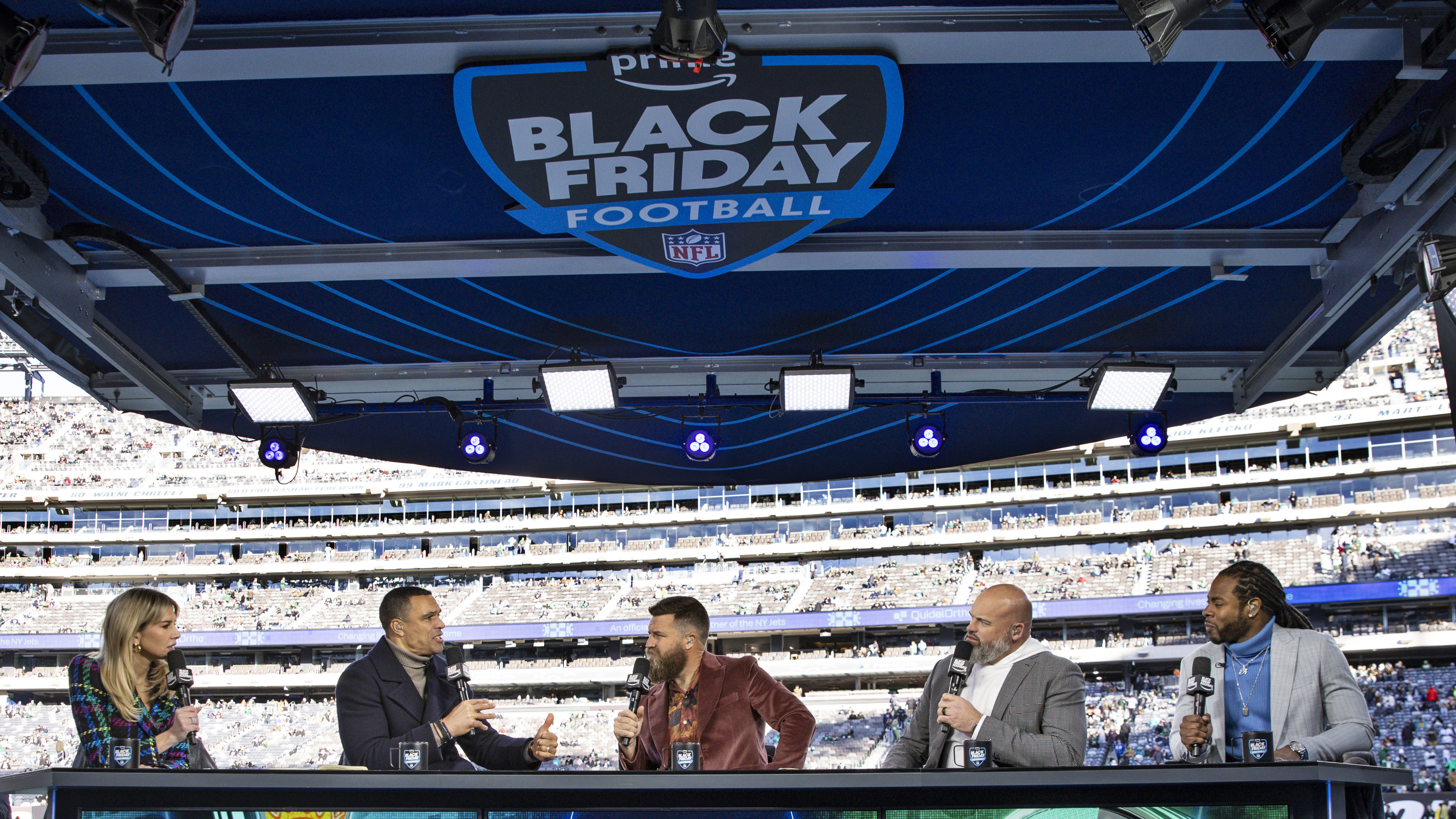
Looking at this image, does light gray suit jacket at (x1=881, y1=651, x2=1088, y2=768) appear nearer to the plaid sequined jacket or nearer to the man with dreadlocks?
the man with dreadlocks

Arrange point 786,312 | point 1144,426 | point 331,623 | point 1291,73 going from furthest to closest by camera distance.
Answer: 1. point 331,623
2. point 1144,426
3. point 786,312
4. point 1291,73

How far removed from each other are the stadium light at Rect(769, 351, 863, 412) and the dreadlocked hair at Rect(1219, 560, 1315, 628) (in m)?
3.00

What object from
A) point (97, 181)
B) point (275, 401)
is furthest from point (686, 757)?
point (275, 401)

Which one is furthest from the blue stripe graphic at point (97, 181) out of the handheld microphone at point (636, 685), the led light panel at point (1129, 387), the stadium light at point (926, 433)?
the led light panel at point (1129, 387)

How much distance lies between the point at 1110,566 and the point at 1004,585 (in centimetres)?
3350

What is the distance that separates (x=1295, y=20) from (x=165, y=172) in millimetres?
4146

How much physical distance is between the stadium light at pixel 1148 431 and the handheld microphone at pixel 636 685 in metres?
4.54

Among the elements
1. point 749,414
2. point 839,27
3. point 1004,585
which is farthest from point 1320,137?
point 749,414

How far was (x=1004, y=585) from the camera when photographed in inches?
134

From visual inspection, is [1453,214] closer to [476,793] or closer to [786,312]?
[786,312]

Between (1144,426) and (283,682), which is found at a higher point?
(1144,426)


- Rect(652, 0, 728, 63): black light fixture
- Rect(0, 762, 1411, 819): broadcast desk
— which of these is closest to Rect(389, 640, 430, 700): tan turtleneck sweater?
Rect(0, 762, 1411, 819): broadcast desk

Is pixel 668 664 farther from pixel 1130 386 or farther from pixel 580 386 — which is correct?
pixel 1130 386

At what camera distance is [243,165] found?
4.31m
